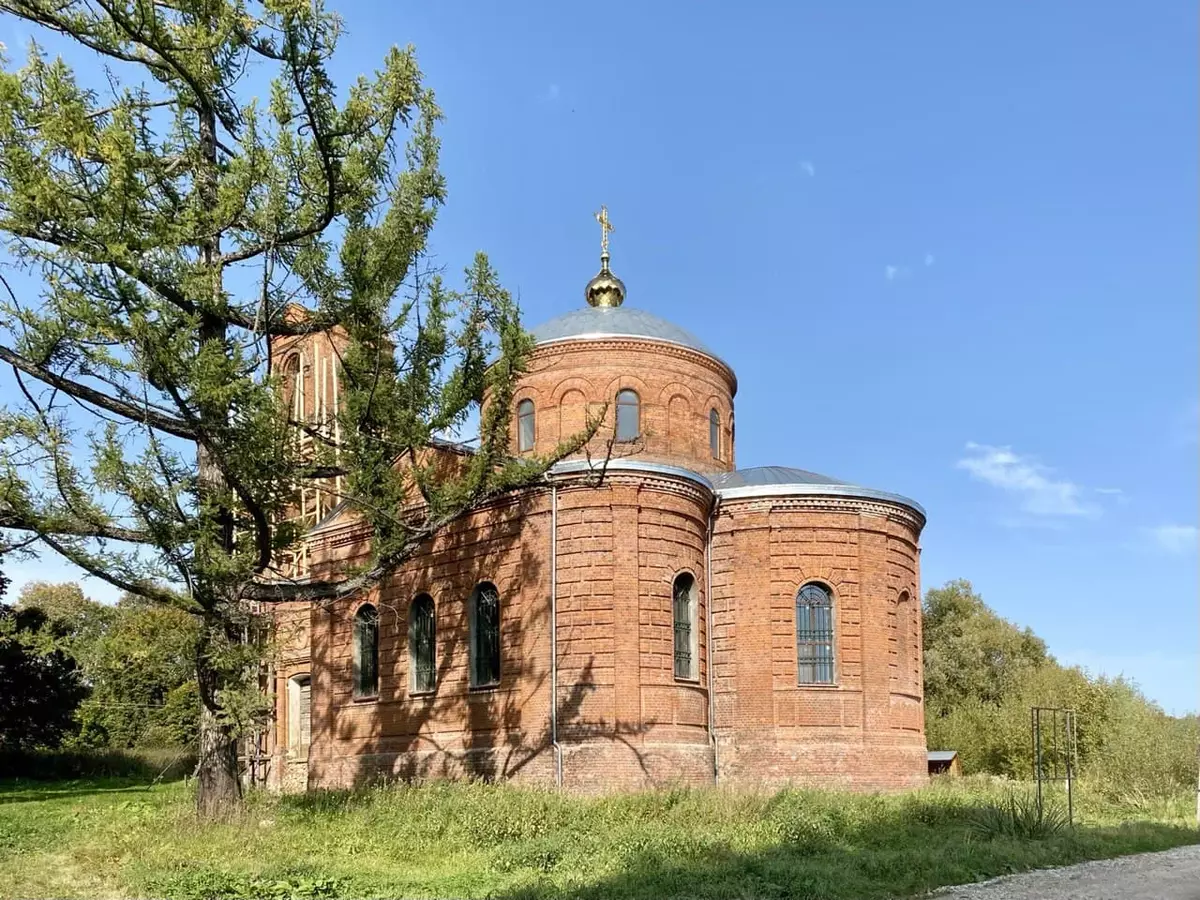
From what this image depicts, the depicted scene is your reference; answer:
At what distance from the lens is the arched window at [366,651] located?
77.2 feet

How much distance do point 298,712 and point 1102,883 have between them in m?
18.8

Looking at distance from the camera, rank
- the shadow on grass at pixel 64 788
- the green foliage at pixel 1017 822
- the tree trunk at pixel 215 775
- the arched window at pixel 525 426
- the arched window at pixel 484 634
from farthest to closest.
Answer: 1. the arched window at pixel 525 426
2. the shadow on grass at pixel 64 788
3. the arched window at pixel 484 634
4. the green foliage at pixel 1017 822
5. the tree trunk at pixel 215 775

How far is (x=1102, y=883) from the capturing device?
1205 centimetres

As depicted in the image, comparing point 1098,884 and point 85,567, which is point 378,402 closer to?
point 85,567

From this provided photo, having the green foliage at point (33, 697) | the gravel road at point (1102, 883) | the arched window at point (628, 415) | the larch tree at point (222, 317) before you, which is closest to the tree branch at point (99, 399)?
the larch tree at point (222, 317)

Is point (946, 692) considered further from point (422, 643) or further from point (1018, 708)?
point (422, 643)

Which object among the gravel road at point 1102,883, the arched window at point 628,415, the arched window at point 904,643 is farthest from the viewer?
the arched window at point 628,415

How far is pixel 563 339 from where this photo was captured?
25.9 metres

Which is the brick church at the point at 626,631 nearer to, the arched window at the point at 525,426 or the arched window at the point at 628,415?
the arched window at the point at 628,415

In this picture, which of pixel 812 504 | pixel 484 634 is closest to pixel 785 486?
pixel 812 504

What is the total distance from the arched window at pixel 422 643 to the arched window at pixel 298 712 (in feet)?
14.4

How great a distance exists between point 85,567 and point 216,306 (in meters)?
3.73

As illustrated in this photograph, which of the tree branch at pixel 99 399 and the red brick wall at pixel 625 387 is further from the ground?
the red brick wall at pixel 625 387

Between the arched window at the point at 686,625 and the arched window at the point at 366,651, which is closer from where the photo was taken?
the arched window at the point at 686,625
